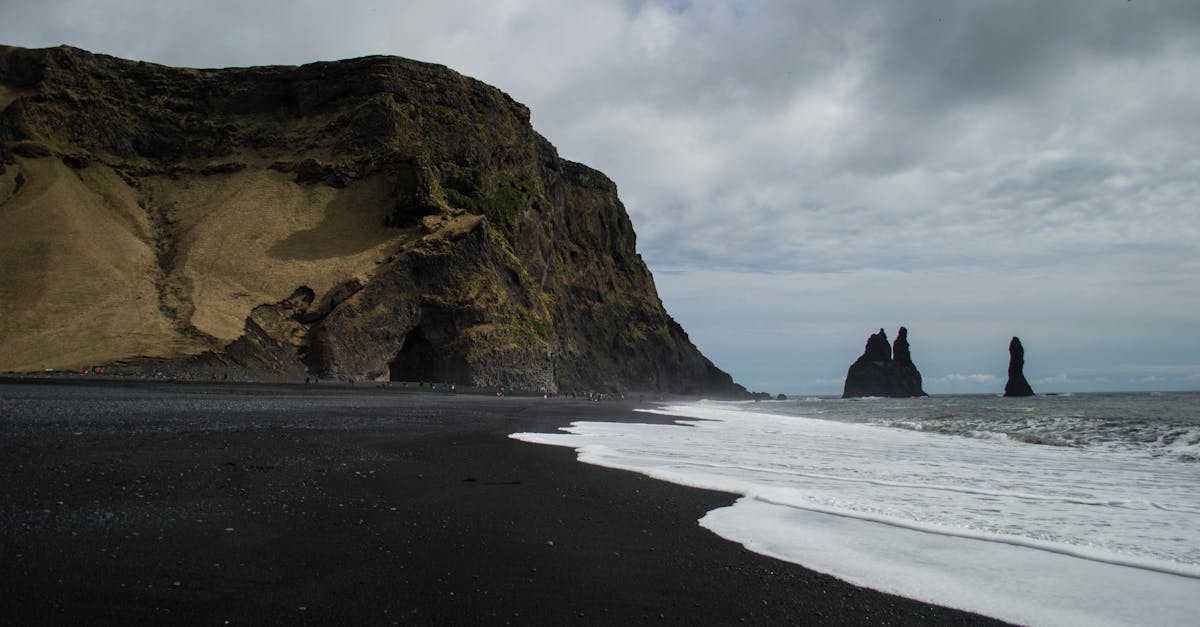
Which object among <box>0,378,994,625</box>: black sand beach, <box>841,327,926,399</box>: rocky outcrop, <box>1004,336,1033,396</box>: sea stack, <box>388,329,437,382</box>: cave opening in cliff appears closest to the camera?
<box>0,378,994,625</box>: black sand beach

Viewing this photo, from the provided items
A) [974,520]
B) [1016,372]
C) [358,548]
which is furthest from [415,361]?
[1016,372]

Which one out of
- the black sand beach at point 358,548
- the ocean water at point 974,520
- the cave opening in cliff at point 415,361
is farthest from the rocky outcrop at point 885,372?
the black sand beach at point 358,548

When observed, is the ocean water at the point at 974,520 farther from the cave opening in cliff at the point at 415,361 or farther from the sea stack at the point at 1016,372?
the sea stack at the point at 1016,372

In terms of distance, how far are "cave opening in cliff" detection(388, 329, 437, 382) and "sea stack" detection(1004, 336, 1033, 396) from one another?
12190 cm

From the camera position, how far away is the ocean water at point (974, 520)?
12.4 feet

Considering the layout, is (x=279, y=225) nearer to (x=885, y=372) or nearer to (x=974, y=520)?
(x=974, y=520)

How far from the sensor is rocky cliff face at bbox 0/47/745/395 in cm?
3469

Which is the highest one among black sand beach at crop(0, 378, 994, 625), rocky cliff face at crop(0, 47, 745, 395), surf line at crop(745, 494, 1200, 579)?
rocky cliff face at crop(0, 47, 745, 395)

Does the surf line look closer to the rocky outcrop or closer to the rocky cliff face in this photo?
the rocky cliff face

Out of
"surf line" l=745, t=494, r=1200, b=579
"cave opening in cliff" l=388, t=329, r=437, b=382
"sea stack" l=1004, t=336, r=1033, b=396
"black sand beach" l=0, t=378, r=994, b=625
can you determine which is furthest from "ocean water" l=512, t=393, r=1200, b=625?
"sea stack" l=1004, t=336, r=1033, b=396

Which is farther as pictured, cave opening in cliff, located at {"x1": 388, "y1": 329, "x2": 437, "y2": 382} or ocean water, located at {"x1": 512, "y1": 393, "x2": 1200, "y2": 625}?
cave opening in cliff, located at {"x1": 388, "y1": 329, "x2": 437, "y2": 382}

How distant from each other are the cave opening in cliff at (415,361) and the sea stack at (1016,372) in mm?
121897

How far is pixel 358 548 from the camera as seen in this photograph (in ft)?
13.6

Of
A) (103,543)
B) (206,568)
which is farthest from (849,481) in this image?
(103,543)
